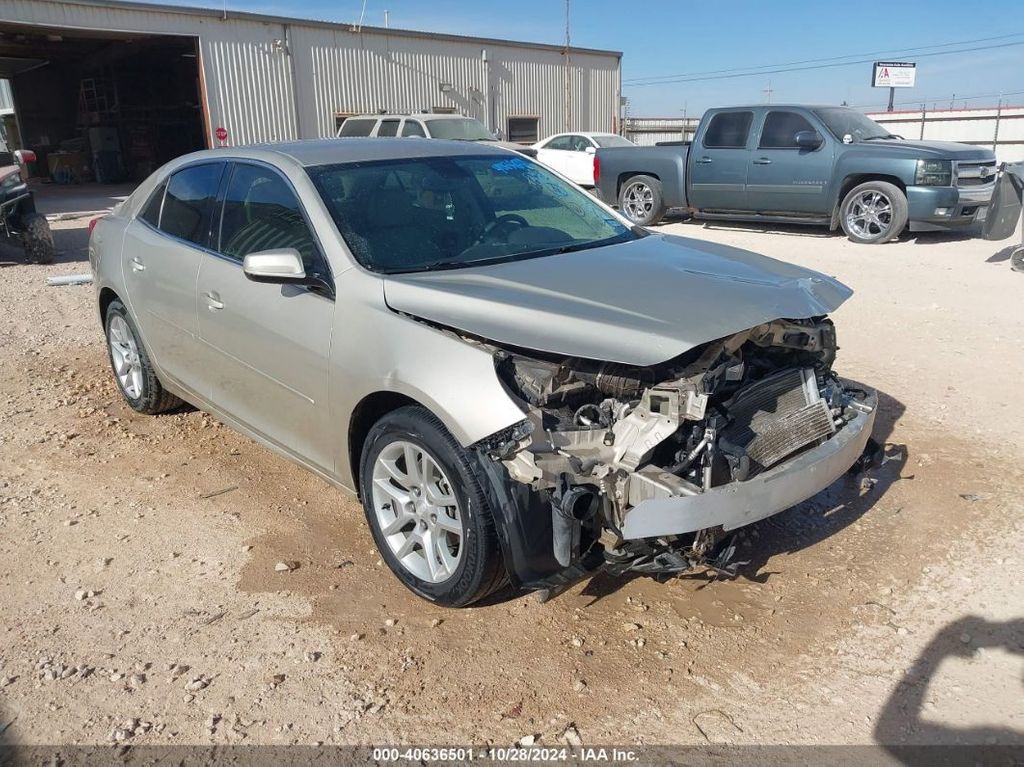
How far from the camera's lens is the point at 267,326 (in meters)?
3.71

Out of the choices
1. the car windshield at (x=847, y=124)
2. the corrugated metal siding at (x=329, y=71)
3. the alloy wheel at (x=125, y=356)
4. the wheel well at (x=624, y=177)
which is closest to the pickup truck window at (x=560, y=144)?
the wheel well at (x=624, y=177)

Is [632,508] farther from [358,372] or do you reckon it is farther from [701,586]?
[358,372]

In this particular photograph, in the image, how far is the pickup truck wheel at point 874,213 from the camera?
439 inches

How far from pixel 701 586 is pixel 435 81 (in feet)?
78.4

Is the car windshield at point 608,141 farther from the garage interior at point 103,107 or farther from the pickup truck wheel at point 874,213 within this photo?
the garage interior at point 103,107

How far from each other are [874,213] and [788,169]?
1.39 metres

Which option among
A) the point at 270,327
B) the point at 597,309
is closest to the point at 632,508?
the point at 597,309

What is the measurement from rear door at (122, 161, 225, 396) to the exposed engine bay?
86.6 inches

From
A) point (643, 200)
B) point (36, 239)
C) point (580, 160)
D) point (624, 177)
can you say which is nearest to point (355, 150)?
point (36, 239)

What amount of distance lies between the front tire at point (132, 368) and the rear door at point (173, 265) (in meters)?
0.26

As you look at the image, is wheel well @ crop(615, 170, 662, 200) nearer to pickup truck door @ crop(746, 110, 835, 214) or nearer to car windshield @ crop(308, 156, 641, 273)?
pickup truck door @ crop(746, 110, 835, 214)

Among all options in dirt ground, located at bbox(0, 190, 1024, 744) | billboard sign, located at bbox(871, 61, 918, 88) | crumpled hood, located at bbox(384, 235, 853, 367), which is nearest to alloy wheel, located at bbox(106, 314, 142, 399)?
dirt ground, located at bbox(0, 190, 1024, 744)

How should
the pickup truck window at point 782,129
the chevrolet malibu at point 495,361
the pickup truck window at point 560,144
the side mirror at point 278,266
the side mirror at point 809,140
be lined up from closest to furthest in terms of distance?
the chevrolet malibu at point 495,361
the side mirror at point 278,266
the side mirror at point 809,140
the pickup truck window at point 782,129
the pickup truck window at point 560,144

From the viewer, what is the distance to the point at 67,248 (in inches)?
508
